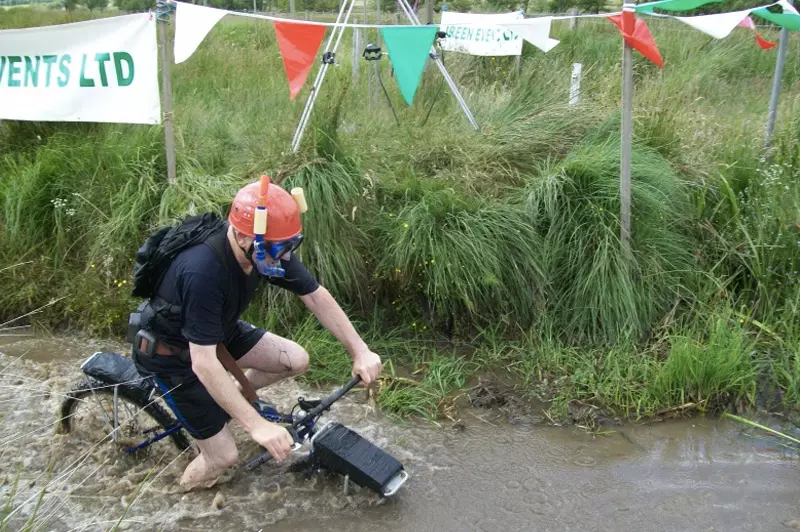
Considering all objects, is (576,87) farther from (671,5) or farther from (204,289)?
(204,289)

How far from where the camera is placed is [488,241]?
14.9 feet

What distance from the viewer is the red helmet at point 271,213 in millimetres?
2646

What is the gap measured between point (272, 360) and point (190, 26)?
2.44 metres

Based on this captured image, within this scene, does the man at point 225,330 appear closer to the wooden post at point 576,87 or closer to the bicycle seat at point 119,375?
the bicycle seat at point 119,375

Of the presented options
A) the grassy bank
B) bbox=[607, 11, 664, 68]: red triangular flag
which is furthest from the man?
bbox=[607, 11, 664, 68]: red triangular flag

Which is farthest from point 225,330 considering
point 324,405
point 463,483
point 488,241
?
point 488,241

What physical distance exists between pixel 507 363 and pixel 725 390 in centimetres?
134

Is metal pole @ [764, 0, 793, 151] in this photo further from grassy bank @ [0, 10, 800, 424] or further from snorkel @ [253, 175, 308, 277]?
snorkel @ [253, 175, 308, 277]

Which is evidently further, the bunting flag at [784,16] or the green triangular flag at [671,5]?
the bunting flag at [784,16]

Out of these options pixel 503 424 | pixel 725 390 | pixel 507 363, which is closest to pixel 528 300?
pixel 507 363

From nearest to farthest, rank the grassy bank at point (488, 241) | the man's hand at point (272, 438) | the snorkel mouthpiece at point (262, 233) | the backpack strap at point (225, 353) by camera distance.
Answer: the snorkel mouthpiece at point (262, 233)
the man's hand at point (272, 438)
the backpack strap at point (225, 353)
the grassy bank at point (488, 241)

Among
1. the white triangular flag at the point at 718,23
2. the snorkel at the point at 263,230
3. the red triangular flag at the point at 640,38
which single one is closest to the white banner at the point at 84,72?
the snorkel at the point at 263,230

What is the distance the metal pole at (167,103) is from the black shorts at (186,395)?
2.19 m

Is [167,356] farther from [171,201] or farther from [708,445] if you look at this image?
[708,445]
